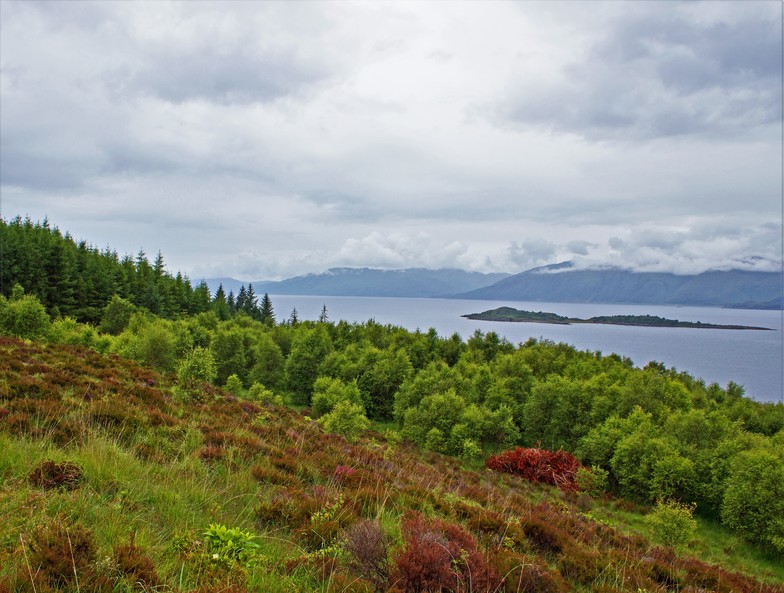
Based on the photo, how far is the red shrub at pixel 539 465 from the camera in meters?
29.3

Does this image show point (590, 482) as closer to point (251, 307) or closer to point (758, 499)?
point (758, 499)

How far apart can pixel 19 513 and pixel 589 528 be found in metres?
10.1

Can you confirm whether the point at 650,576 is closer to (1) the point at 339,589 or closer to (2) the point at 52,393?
(1) the point at 339,589

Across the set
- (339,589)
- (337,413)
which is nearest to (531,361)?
(337,413)

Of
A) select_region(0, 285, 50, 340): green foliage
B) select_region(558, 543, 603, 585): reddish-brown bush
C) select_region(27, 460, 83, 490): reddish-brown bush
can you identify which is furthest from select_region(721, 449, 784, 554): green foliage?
select_region(0, 285, 50, 340): green foliage

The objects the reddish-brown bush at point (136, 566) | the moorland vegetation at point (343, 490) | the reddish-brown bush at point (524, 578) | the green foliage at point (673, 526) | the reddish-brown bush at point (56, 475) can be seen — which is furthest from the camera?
the green foliage at point (673, 526)

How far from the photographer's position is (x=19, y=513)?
3.90m

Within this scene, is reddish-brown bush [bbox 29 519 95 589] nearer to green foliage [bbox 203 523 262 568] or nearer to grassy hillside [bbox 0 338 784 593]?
grassy hillside [bbox 0 338 784 593]

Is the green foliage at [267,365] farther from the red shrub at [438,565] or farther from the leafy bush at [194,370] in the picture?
the red shrub at [438,565]

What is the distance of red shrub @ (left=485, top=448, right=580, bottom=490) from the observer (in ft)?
96.2

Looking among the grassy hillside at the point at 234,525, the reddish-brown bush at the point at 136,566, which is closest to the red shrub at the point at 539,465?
the grassy hillside at the point at 234,525

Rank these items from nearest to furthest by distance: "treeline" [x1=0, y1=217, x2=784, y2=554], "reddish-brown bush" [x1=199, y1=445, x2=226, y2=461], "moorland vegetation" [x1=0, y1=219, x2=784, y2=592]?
"moorland vegetation" [x1=0, y1=219, x2=784, y2=592] < "reddish-brown bush" [x1=199, y1=445, x2=226, y2=461] < "treeline" [x1=0, y1=217, x2=784, y2=554]

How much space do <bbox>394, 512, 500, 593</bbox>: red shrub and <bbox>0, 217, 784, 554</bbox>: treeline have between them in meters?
13.0

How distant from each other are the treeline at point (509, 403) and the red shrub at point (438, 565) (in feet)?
42.8
